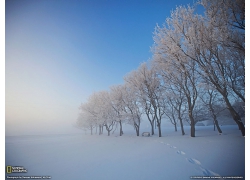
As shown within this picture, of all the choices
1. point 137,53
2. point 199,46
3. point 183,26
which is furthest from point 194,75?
point 137,53

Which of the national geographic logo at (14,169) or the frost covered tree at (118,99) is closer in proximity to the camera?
the national geographic logo at (14,169)

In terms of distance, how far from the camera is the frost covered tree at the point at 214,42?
376 centimetres

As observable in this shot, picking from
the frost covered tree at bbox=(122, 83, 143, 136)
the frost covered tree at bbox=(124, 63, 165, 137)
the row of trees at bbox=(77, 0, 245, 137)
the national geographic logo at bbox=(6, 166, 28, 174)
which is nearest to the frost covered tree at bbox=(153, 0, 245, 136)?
the row of trees at bbox=(77, 0, 245, 137)

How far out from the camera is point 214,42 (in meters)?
4.15

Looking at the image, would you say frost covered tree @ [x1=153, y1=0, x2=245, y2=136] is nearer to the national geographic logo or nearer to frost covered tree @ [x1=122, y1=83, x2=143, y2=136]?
frost covered tree @ [x1=122, y1=83, x2=143, y2=136]

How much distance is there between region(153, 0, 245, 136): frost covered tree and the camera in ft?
12.3

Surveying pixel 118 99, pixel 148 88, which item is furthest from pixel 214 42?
pixel 118 99

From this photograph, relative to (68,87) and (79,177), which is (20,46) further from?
(79,177)

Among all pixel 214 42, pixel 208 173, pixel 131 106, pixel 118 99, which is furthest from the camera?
pixel 118 99

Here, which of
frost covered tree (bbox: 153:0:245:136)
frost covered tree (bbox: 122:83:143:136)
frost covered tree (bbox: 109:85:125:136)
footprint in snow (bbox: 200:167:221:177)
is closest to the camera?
footprint in snow (bbox: 200:167:221:177)

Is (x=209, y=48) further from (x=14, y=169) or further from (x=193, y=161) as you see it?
(x=14, y=169)

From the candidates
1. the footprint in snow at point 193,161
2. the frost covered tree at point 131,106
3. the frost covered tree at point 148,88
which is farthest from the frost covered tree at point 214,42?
the frost covered tree at point 131,106

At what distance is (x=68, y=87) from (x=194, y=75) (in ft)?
20.4

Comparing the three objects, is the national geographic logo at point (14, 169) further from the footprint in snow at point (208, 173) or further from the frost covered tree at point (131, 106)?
the frost covered tree at point (131, 106)
